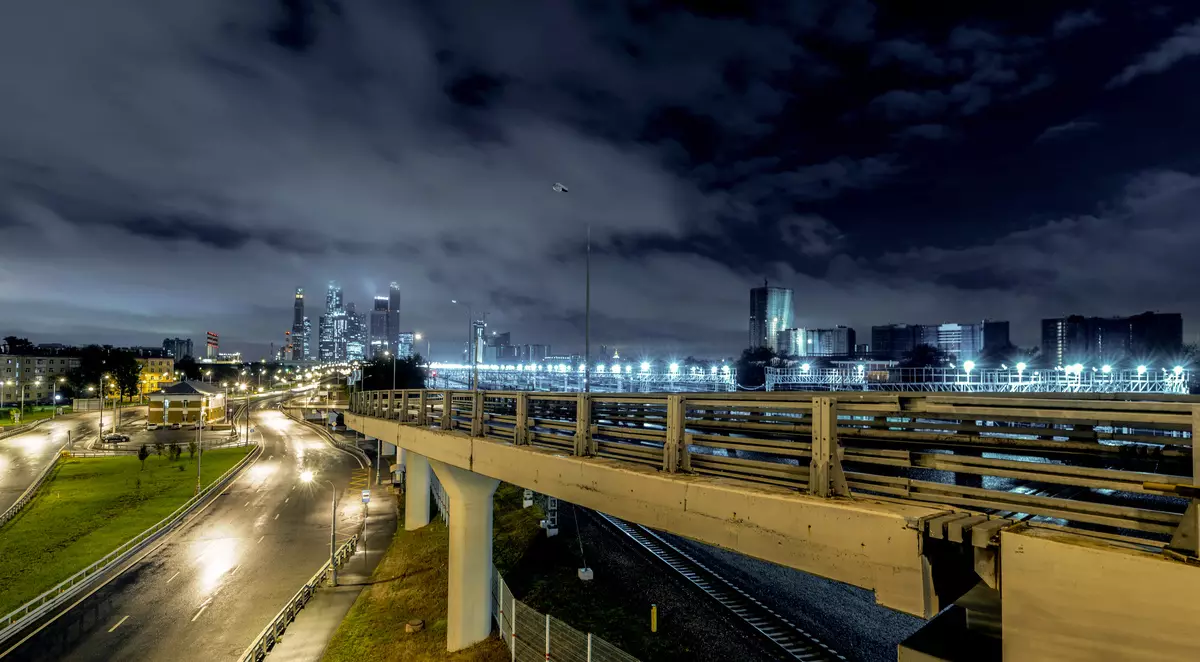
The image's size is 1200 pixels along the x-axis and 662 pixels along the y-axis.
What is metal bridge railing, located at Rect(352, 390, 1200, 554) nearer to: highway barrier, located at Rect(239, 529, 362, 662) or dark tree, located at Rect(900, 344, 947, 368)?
highway barrier, located at Rect(239, 529, 362, 662)

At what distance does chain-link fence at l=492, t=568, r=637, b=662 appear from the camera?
1331cm

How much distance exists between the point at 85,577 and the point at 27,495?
767 inches

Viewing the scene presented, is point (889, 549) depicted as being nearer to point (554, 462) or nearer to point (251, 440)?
point (554, 462)

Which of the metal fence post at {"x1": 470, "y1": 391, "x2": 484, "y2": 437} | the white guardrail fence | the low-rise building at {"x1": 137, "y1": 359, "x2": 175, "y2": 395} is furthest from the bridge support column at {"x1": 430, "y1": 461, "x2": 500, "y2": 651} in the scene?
the low-rise building at {"x1": 137, "y1": 359, "x2": 175, "y2": 395}

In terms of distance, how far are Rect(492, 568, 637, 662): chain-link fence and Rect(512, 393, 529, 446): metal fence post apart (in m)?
5.11

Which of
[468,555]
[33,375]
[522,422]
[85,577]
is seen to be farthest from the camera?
[33,375]

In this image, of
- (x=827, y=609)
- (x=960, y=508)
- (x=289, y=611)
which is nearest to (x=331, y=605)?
(x=289, y=611)

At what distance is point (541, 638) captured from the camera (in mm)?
14555

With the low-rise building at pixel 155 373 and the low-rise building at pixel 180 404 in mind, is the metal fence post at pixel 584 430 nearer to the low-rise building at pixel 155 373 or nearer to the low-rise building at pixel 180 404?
the low-rise building at pixel 180 404

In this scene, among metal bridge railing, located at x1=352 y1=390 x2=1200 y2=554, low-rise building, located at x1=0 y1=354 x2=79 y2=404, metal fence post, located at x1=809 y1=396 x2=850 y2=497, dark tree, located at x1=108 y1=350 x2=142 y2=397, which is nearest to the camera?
metal bridge railing, located at x1=352 y1=390 x2=1200 y2=554

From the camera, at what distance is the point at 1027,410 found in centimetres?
505

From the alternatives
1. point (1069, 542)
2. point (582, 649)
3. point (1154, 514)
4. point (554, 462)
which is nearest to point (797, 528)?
point (1069, 542)

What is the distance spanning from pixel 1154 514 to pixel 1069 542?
0.70 metres

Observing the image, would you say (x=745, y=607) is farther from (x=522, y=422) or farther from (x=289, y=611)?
(x=289, y=611)
